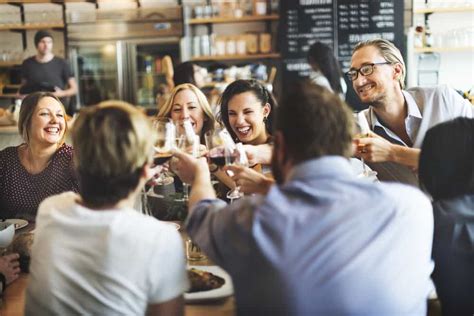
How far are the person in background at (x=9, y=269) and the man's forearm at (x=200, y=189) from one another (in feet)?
2.15

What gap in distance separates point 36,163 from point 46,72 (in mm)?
4024

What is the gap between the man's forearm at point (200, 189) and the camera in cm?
139

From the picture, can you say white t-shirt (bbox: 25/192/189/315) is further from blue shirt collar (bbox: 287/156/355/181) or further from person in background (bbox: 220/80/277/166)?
person in background (bbox: 220/80/277/166)

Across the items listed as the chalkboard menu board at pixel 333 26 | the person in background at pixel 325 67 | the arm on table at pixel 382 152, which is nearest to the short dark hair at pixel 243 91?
the arm on table at pixel 382 152

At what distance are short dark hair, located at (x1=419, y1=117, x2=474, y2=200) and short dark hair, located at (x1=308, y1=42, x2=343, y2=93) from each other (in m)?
2.94

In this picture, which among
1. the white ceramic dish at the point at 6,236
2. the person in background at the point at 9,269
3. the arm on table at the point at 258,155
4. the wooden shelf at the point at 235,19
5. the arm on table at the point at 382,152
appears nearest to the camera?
the person in background at the point at 9,269

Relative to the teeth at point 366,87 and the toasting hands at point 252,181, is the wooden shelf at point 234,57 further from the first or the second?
the toasting hands at point 252,181

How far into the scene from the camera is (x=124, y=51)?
22.8 ft

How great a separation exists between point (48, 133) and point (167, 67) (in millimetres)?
3212

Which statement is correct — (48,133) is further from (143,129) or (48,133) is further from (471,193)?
(471,193)

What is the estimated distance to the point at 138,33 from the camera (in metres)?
6.91

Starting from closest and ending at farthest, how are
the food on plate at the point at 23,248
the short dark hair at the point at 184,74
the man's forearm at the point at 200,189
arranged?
the man's forearm at the point at 200,189
the food on plate at the point at 23,248
the short dark hair at the point at 184,74

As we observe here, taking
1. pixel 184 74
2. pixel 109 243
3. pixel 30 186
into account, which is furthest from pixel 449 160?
pixel 184 74

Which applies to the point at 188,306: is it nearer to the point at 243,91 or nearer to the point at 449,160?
the point at 449,160
